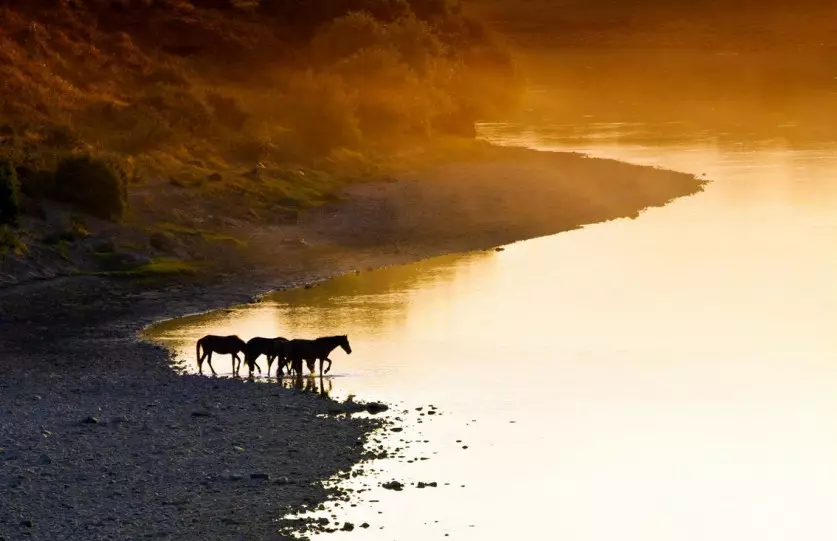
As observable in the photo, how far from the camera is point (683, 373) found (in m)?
35.2

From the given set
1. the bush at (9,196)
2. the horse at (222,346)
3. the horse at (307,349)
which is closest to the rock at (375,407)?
the horse at (307,349)

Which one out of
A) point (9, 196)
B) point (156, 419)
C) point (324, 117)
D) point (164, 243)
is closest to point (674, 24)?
point (324, 117)

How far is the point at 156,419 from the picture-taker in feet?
97.1

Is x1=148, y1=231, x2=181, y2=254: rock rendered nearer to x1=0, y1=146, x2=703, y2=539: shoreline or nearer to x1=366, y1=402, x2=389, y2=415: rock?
x1=0, y1=146, x2=703, y2=539: shoreline

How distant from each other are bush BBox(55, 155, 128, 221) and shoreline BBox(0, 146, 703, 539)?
531 cm

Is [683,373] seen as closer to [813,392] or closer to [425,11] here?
[813,392]

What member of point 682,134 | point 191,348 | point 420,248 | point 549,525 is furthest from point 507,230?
point 682,134

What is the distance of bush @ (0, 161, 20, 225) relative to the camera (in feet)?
152

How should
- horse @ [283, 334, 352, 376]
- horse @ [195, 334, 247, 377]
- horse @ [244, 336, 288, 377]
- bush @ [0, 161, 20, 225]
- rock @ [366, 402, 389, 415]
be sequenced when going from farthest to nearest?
1. bush @ [0, 161, 20, 225]
2. horse @ [195, 334, 247, 377]
3. horse @ [244, 336, 288, 377]
4. horse @ [283, 334, 352, 376]
5. rock @ [366, 402, 389, 415]

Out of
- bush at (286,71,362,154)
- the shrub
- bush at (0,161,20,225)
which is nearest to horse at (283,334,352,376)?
the shrub

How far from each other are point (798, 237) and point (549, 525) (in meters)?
35.0

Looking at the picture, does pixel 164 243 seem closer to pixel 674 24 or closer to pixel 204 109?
pixel 204 109

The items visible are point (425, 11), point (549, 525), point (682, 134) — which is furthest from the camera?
point (425, 11)

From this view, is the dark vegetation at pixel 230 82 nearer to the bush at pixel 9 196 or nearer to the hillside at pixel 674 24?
the bush at pixel 9 196
